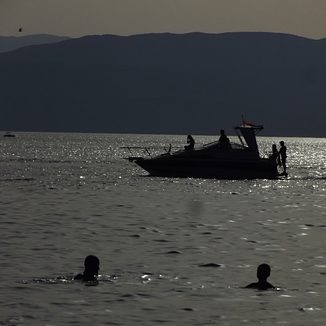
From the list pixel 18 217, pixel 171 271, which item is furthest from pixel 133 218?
pixel 171 271

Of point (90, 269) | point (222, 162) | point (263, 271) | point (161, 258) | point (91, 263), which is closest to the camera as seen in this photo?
point (263, 271)

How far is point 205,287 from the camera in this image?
21812mm

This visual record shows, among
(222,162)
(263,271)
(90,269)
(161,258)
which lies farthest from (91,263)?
(222,162)

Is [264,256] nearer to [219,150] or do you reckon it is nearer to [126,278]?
[126,278]

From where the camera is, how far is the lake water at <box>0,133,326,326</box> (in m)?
19.1

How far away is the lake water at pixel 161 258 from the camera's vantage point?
1912cm

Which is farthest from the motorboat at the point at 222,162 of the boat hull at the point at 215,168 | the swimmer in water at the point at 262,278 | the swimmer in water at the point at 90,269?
the swimmer in water at the point at 262,278

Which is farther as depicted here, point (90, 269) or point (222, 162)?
point (222, 162)

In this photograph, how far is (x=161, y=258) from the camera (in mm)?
26047

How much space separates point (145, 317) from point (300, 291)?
4513 mm

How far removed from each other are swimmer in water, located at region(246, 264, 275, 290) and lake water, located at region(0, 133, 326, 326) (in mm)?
183

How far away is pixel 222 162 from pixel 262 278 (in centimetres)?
3792

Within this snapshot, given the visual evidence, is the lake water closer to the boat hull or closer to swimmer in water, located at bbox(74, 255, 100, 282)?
swimmer in water, located at bbox(74, 255, 100, 282)

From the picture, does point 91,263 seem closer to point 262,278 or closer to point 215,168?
point 262,278
